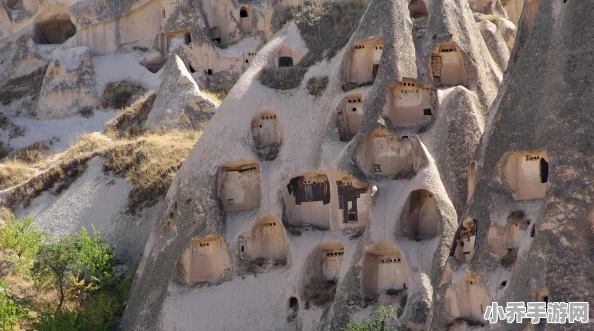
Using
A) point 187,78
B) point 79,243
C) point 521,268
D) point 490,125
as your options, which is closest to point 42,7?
point 187,78

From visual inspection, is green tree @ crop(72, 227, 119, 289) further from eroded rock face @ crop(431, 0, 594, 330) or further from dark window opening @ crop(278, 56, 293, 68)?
eroded rock face @ crop(431, 0, 594, 330)

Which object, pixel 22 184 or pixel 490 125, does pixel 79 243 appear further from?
pixel 490 125

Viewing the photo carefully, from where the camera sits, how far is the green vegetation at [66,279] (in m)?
39.7

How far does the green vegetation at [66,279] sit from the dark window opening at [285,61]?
664 cm

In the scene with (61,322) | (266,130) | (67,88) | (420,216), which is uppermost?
(67,88)

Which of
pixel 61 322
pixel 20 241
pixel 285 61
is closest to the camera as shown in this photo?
pixel 61 322

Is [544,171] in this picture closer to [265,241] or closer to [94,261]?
[265,241]

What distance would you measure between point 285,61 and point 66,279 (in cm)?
812

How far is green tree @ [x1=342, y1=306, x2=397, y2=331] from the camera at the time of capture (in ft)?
112

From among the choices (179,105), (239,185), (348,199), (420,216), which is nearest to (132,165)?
(179,105)

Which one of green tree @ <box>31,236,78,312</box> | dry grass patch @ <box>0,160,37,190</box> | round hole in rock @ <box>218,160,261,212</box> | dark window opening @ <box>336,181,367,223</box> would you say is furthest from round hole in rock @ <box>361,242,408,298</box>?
dry grass patch @ <box>0,160,37,190</box>

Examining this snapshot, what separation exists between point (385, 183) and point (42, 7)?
20426mm

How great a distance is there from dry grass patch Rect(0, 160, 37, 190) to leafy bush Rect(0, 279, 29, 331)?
22.3 ft

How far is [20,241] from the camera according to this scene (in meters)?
41.9
